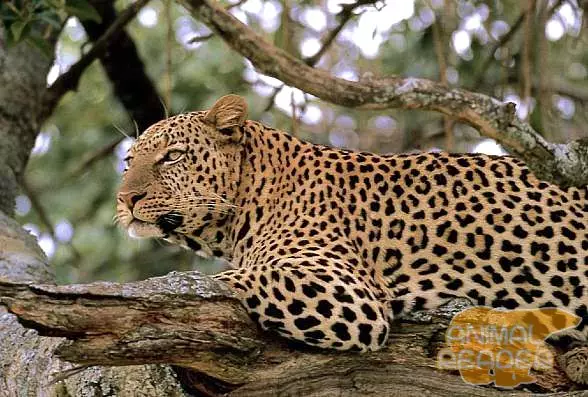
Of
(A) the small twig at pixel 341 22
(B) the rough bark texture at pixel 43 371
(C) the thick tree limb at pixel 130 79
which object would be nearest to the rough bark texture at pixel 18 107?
(C) the thick tree limb at pixel 130 79

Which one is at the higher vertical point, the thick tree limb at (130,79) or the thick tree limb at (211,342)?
the thick tree limb at (130,79)

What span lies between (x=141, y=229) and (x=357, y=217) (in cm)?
116

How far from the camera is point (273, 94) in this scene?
8.17 m

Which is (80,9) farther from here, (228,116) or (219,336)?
(219,336)

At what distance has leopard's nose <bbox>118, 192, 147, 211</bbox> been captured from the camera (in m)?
5.82

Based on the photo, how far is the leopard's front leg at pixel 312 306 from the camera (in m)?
4.87

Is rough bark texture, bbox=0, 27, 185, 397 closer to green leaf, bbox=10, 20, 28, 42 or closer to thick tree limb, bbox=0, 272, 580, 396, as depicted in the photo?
thick tree limb, bbox=0, 272, 580, 396

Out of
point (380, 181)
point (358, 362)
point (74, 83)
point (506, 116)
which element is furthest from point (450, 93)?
point (74, 83)

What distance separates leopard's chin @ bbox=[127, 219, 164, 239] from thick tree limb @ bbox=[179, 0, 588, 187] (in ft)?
3.54

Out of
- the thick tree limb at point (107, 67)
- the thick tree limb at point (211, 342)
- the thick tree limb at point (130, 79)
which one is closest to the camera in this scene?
the thick tree limb at point (211, 342)

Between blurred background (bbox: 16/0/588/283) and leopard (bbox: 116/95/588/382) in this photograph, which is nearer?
leopard (bbox: 116/95/588/382)

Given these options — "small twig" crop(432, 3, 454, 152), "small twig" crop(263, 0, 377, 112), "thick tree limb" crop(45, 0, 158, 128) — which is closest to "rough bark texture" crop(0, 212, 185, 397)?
Result: "small twig" crop(263, 0, 377, 112)

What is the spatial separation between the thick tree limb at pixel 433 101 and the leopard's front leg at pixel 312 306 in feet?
2.83

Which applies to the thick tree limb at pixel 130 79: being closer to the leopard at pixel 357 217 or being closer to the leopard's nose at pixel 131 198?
the leopard at pixel 357 217
